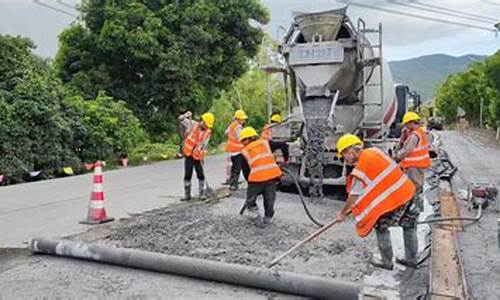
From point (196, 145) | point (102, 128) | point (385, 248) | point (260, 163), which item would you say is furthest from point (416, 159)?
point (102, 128)

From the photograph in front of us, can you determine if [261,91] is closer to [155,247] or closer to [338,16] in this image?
[338,16]

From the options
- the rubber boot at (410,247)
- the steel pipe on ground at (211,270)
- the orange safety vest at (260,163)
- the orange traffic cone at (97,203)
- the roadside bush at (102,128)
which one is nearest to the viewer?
the steel pipe on ground at (211,270)

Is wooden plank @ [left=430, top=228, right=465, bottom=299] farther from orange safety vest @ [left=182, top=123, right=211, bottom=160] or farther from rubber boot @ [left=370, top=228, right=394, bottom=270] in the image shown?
orange safety vest @ [left=182, top=123, right=211, bottom=160]

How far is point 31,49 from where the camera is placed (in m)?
17.5

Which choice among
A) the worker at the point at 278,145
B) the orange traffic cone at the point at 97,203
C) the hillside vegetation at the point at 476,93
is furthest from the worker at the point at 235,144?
the hillside vegetation at the point at 476,93

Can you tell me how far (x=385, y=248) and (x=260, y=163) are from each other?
96.6 inches

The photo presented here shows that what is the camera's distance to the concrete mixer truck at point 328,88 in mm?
10508

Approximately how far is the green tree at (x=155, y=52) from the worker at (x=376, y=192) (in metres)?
15.9

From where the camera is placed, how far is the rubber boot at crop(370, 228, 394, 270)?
5988mm

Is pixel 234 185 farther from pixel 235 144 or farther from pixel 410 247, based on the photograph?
pixel 410 247

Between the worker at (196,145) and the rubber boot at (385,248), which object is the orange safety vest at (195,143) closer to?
the worker at (196,145)

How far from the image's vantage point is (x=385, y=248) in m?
A: 6.01

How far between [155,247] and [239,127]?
202 inches

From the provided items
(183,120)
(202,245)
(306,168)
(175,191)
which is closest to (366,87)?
(306,168)
